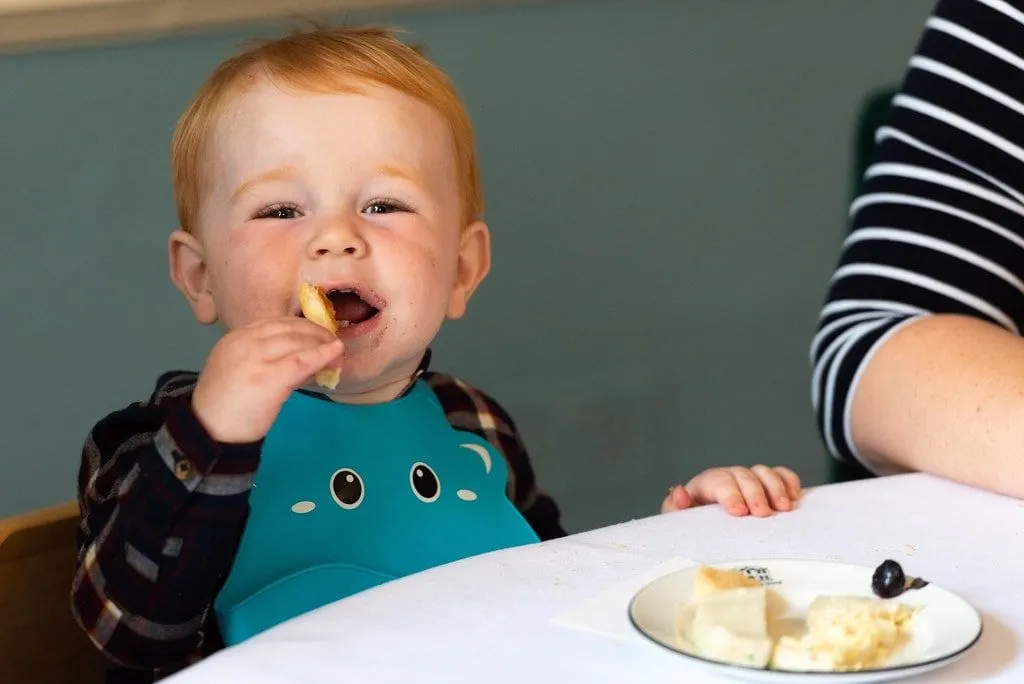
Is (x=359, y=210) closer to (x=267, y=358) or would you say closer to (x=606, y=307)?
(x=267, y=358)

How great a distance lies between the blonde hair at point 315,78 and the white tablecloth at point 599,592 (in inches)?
19.8

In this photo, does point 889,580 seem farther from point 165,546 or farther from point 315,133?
point 315,133

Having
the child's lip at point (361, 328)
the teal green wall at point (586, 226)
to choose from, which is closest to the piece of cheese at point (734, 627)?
the child's lip at point (361, 328)

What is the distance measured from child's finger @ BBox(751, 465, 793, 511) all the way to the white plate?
0.17 m

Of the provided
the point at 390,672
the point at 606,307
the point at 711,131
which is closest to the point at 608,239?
the point at 606,307

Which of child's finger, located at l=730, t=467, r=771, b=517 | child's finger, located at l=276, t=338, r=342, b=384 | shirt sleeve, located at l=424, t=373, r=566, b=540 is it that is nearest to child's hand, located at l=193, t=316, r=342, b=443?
child's finger, located at l=276, t=338, r=342, b=384

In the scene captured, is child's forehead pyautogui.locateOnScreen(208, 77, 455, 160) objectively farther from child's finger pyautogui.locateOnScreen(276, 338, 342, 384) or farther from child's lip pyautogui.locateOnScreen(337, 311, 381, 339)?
child's finger pyautogui.locateOnScreen(276, 338, 342, 384)

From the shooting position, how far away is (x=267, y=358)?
106 centimetres

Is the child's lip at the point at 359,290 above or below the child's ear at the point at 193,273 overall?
above

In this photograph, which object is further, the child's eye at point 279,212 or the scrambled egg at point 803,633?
the child's eye at point 279,212

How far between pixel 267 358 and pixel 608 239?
1.29 metres

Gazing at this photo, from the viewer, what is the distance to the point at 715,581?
81 cm

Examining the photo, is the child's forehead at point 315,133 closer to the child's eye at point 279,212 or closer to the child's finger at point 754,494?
the child's eye at point 279,212

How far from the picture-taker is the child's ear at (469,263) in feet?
4.64
